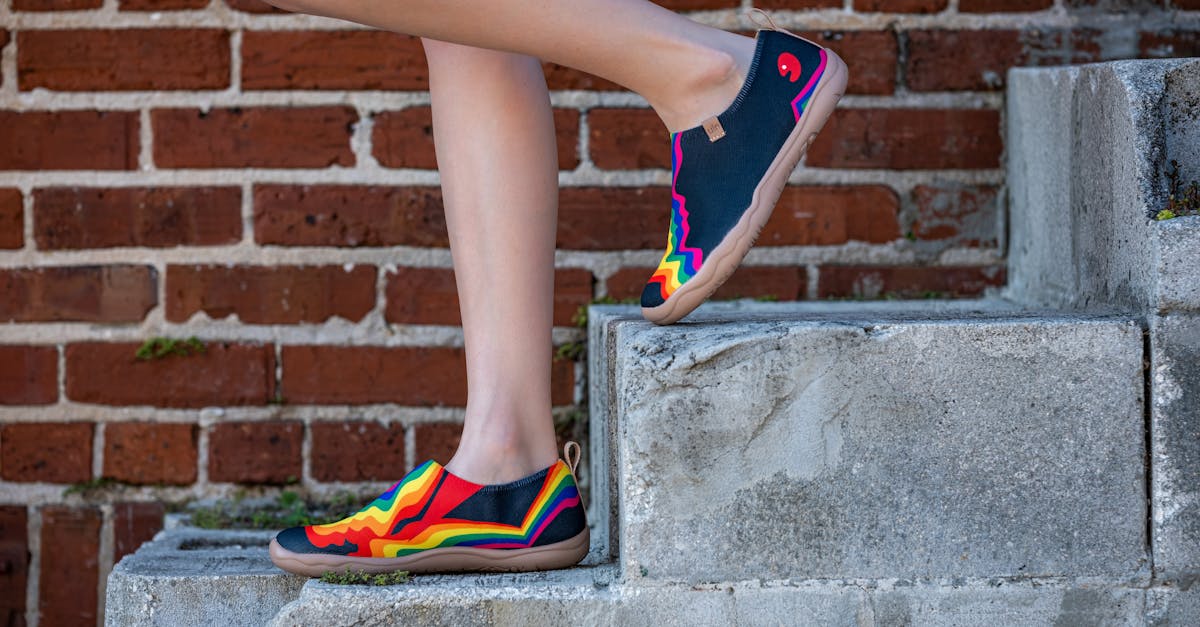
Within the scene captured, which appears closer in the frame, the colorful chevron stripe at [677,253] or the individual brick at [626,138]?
the colorful chevron stripe at [677,253]

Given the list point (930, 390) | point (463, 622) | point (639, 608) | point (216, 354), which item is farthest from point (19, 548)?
point (930, 390)

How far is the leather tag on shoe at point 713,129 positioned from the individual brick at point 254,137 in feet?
2.23

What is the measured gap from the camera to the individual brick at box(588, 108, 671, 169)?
1636 mm

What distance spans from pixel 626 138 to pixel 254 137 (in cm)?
54

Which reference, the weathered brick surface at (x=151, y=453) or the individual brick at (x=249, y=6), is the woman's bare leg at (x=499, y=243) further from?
the weathered brick surface at (x=151, y=453)

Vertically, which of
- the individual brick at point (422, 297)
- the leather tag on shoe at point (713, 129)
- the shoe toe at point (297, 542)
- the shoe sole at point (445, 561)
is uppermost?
the leather tag on shoe at point (713, 129)

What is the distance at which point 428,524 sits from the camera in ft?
3.80

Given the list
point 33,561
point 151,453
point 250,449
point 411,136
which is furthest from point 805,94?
point 33,561

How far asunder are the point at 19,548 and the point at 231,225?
582mm

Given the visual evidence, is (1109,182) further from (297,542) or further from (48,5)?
(48,5)

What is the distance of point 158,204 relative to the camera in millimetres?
1639

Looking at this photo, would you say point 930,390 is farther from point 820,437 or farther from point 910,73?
point 910,73

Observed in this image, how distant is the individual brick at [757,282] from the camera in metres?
1.65

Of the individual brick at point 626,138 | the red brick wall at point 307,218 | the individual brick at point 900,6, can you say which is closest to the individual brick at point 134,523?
the red brick wall at point 307,218
